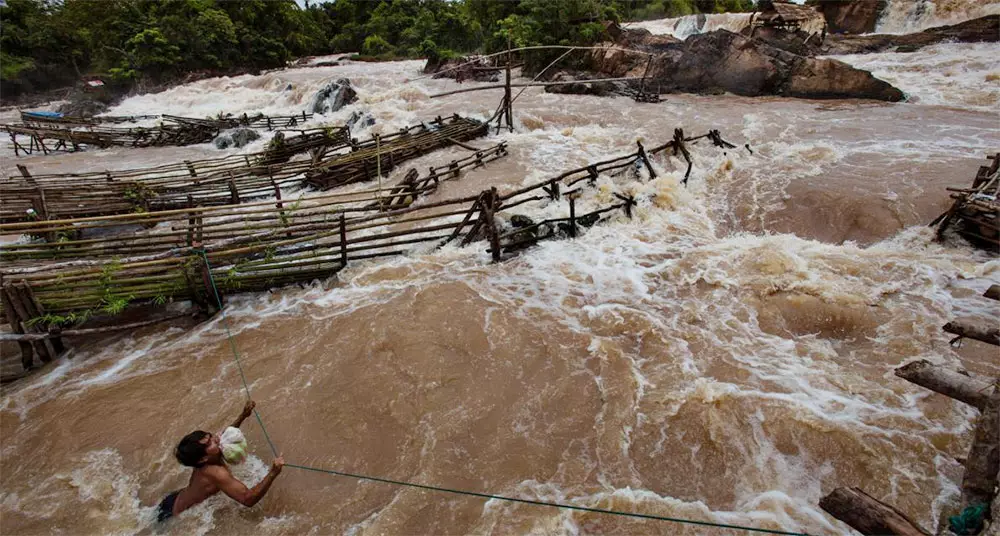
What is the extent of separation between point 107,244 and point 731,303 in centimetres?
884

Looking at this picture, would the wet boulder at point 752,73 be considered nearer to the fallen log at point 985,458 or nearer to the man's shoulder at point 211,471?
the fallen log at point 985,458

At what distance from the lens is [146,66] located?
31.5m

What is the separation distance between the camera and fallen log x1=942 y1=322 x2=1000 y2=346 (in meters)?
2.87

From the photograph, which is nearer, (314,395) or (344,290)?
(314,395)

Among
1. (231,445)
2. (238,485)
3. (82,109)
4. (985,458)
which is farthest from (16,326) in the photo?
(82,109)

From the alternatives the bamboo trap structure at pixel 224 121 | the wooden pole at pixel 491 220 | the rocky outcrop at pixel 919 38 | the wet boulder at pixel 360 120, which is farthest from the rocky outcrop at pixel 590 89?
the wooden pole at pixel 491 220

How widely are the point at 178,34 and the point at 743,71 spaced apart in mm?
37427

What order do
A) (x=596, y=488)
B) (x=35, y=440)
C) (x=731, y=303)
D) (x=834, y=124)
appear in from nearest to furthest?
(x=596, y=488) < (x=35, y=440) < (x=731, y=303) < (x=834, y=124)

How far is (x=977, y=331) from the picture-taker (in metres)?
2.92

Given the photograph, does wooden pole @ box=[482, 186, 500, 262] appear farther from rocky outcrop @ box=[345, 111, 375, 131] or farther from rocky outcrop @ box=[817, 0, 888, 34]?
rocky outcrop @ box=[817, 0, 888, 34]

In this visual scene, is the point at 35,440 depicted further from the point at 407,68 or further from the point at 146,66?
the point at 146,66

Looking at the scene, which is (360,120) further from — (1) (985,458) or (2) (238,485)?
(1) (985,458)

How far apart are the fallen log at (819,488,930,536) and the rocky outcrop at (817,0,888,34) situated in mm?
35590

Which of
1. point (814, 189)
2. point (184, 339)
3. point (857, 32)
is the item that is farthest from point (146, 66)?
point (857, 32)
